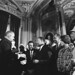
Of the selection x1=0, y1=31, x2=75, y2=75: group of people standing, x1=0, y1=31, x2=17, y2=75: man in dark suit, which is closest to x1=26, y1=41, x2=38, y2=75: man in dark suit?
x1=0, y1=31, x2=75, y2=75: group of people standing

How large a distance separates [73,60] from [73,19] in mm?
7647

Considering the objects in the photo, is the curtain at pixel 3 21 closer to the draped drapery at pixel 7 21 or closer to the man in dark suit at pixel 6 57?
the draped drapery at pixel 7 21

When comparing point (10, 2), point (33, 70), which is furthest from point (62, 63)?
point (10, 2)

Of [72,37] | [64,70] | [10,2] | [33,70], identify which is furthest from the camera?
[10,2]

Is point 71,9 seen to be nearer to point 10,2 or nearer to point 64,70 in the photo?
point 10,2

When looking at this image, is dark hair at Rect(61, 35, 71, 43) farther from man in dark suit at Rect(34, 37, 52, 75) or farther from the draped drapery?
the draped drapery

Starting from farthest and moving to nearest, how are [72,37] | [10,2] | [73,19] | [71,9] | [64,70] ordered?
[73,19] < [71,9] < [10,2] < [72,37] < [64,70]

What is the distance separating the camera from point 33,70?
3.27m

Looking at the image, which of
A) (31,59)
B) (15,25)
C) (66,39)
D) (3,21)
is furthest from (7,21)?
(66,39)

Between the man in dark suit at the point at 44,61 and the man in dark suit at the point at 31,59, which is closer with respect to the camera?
the man in dark suit at the point at 44,61

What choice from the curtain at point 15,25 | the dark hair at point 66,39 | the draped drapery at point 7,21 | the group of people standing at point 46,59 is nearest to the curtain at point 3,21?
the draped drapery at point 7,21

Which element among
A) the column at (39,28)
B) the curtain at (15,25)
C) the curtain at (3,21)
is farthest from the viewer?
the column at (39,28)

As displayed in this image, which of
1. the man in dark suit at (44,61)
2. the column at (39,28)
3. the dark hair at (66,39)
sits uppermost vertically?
the column at (39,28)

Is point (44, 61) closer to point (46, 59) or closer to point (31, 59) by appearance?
point (46, 59)
